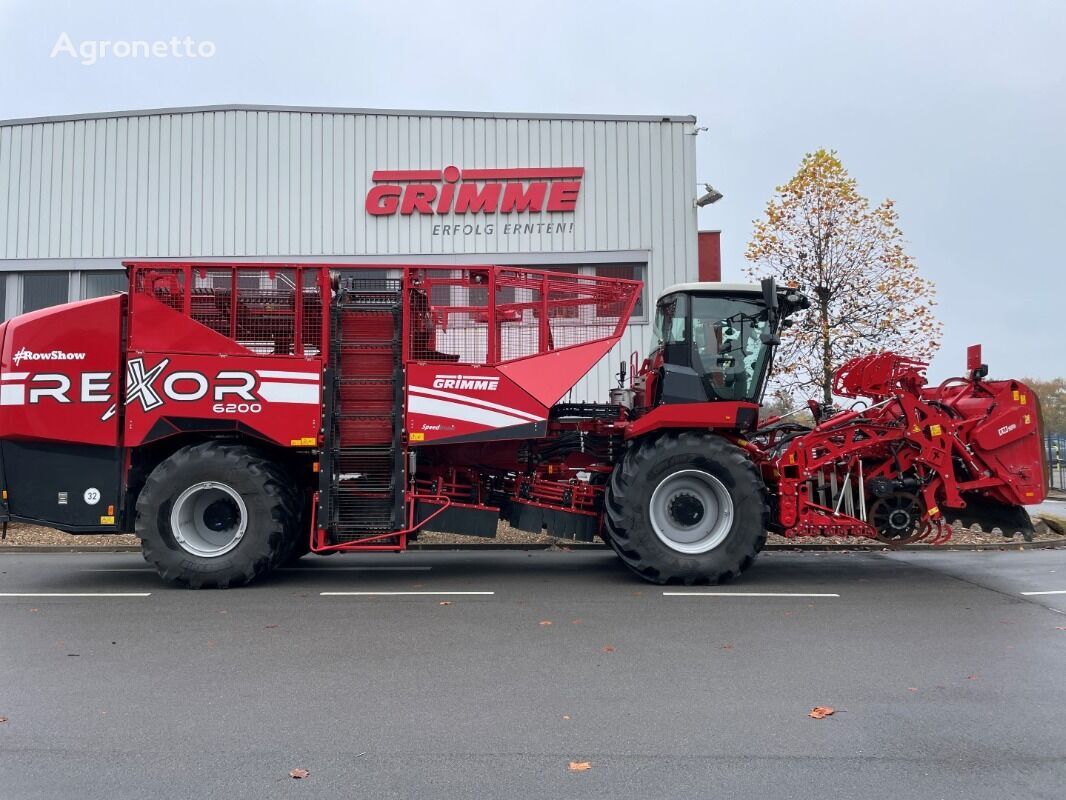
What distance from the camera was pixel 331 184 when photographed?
16344 mm

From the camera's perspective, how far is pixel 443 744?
394 cm

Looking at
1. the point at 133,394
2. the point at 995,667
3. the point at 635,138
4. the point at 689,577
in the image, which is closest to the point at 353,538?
the point at 133,394

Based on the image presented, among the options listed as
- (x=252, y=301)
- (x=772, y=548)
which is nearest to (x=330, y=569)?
(x=252, y=301)

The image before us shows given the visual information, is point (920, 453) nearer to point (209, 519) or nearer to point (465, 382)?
point (465, 382)

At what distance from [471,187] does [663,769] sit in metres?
14.1

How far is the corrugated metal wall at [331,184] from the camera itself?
1620 cm

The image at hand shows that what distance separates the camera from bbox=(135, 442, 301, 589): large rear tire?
314 inches

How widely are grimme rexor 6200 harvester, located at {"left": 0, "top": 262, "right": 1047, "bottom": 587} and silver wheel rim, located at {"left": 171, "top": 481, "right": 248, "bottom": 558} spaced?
2 cm

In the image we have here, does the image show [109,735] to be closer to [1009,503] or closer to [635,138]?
[1009,503]

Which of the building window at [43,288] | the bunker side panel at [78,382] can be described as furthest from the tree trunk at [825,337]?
the building window at [43,288]

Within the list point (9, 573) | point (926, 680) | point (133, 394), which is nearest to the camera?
point (926, 680)

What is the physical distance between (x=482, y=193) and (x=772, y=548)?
9.10 meters

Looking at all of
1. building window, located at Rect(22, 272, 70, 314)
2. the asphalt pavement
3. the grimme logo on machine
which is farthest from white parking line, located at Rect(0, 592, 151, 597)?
building window, located at Rect(22, 272, 70, 314)

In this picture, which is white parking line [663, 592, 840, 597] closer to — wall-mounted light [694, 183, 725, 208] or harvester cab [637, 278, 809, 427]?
harvester cab [637, 278, 809, 427]
